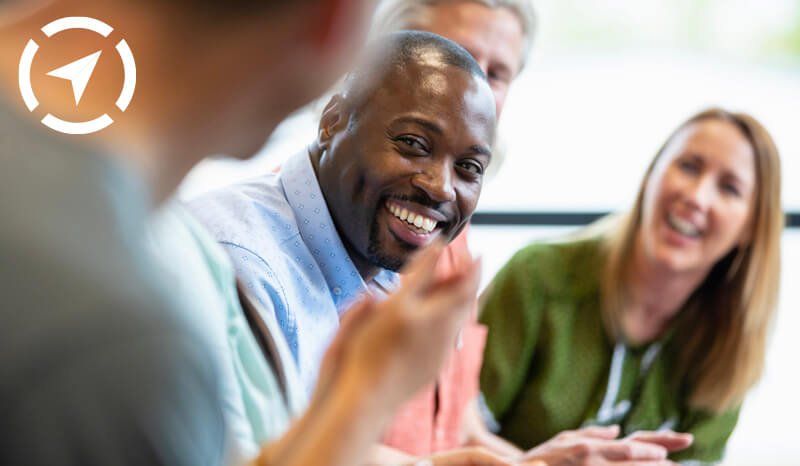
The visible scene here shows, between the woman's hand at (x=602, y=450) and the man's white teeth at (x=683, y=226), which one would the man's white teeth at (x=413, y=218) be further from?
the man's white teeth at (x=683, y=226)

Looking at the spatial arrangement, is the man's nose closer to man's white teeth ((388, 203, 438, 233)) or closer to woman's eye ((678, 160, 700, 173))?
man's white teeth ((388, 203, 438, 233))

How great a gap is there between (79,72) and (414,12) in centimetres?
98

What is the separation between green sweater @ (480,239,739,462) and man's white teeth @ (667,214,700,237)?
6.2 inches

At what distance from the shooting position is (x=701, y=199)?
1.89m

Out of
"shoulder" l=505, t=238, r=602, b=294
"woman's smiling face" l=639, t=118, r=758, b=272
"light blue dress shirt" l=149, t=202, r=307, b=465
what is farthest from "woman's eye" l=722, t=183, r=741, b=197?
"light blue dress shirt" l=149, t=202, r=307, b=465

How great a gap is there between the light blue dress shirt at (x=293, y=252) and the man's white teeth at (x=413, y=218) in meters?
0.07

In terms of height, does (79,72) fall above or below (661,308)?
above

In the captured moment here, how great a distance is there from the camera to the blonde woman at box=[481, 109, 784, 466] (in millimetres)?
1860

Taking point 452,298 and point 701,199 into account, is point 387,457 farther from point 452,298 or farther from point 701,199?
point 701,199

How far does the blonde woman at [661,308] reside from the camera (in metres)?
1.86

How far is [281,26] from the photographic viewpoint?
19.7 inches

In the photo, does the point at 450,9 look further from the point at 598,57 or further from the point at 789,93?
the point at 789,93

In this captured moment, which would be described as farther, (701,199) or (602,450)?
(701,199)

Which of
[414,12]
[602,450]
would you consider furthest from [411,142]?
[602,450]
